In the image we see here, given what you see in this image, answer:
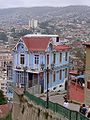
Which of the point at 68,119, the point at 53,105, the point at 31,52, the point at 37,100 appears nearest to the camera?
the point at 68,119

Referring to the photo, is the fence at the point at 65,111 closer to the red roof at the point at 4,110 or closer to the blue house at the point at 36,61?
the blue house at the point at 36,61

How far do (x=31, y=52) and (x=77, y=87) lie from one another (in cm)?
720

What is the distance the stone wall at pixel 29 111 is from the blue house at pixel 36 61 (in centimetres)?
602

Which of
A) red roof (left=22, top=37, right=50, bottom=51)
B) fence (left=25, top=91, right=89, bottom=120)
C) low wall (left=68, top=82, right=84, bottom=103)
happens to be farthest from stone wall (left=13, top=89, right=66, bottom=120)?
red roof (left=22, top=37, right=50, bottom=51)

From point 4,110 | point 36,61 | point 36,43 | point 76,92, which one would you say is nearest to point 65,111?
point 76,92

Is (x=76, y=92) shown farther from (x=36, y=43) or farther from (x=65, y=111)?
(x=65, y=111)

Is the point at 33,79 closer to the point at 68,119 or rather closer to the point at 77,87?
the point at 77,87

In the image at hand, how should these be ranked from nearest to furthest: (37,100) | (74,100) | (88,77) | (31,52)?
1. (37,100)
2. (88,77)
3. (74,100)
4. (31,52)

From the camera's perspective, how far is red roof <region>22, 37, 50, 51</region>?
30703mm

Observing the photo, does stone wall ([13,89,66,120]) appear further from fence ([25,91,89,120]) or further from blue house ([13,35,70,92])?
blue house ([13,35,70,92])

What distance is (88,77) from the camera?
2225 centimetres

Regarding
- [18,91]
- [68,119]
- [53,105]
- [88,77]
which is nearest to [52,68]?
[18,91]

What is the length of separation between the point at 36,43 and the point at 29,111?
399 inches

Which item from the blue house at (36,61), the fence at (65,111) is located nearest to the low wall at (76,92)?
the fence at (65,111)
